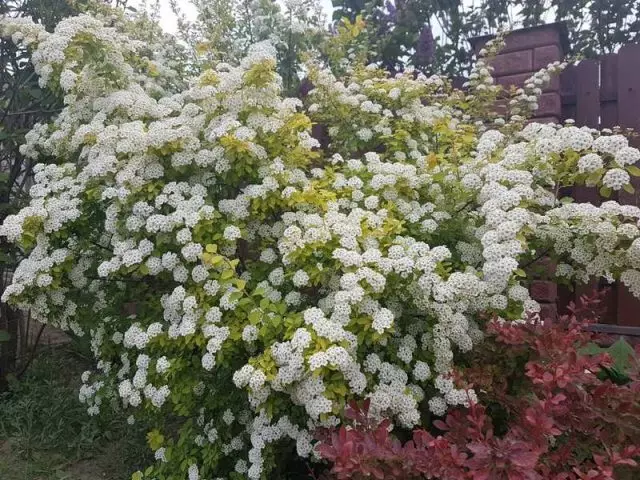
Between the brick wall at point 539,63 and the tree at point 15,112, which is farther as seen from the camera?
the tree at point 15,112

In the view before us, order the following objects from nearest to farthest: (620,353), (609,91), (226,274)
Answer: (226,274)
(620,353)
(609,91)

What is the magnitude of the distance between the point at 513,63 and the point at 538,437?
262cm

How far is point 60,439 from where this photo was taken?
9.87ft

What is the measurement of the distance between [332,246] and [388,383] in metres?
0.51

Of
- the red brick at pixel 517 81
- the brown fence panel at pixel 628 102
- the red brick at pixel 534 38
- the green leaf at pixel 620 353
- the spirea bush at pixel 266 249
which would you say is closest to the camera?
the spirea bush at pixel 266 249

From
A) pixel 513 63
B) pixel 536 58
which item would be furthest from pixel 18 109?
pixel 536 58

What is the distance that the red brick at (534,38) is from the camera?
136 inches

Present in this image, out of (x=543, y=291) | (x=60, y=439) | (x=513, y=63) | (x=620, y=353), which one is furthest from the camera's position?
(x=513, y=63)

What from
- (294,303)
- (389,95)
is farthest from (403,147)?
(294,303)

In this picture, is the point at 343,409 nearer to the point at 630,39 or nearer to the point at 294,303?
the point at 294,303

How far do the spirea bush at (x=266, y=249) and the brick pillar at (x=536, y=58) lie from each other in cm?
82

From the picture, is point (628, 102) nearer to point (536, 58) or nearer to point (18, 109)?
point (536, 58)

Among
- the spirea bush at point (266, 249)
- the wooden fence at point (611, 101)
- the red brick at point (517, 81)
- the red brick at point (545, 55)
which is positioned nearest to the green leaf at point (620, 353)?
the spirea bush at point (266, 249)

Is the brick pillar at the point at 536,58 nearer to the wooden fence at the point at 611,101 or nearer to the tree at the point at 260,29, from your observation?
the wooden fence at the point at 611,101
